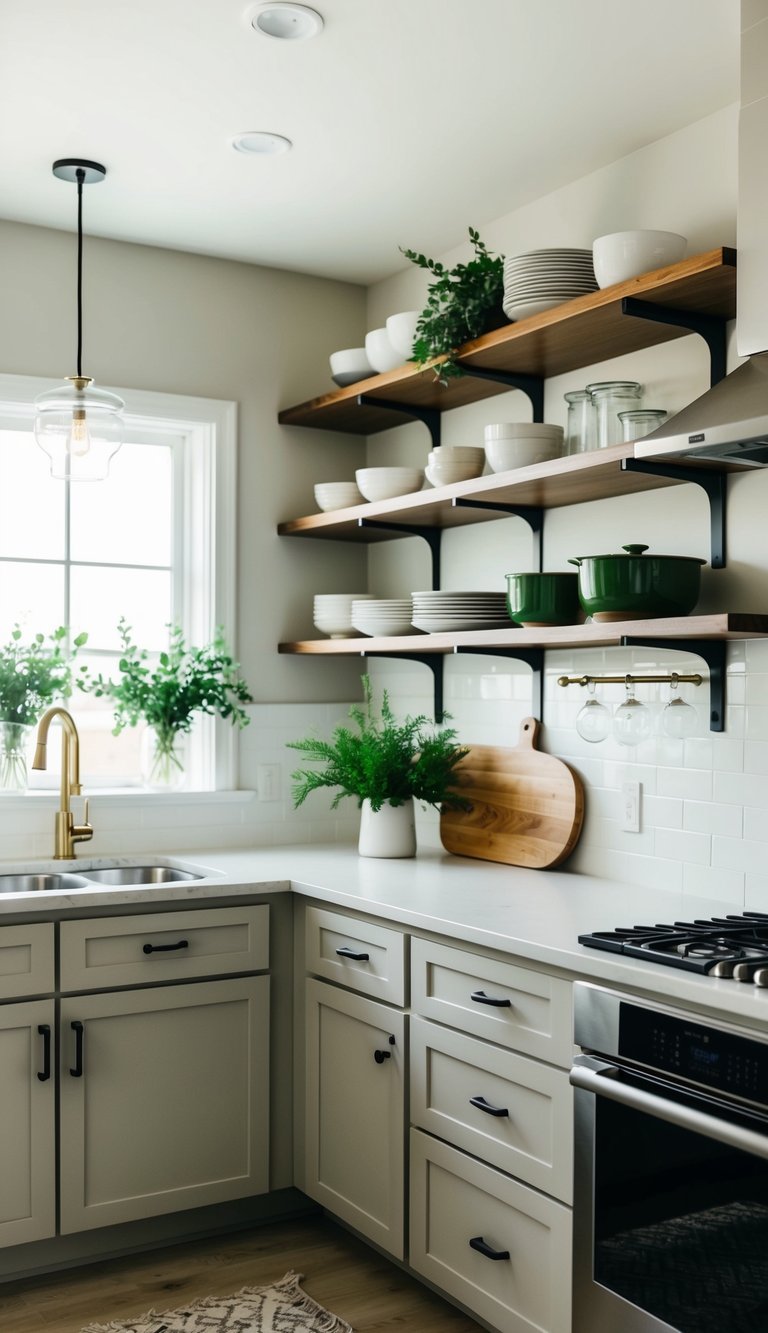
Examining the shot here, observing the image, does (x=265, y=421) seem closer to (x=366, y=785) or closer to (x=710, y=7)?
(x=366, y=785)

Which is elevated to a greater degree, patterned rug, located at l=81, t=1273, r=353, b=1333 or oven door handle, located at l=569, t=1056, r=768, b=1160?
oven door handle, located at l=569, t=1056, r=768, b=1160

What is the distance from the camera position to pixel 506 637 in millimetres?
2988

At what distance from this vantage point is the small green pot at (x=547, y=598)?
9.55 feet

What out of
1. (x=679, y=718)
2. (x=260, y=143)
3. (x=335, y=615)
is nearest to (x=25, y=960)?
(x=335, y=615)

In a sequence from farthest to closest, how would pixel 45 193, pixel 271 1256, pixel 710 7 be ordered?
pixel 45 193, pixel 271 1256, pixel 710 7

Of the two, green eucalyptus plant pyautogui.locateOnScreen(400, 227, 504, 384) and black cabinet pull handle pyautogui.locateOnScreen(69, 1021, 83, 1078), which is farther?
green eucalyptus plant pyautogui.locateOnScreen(400, 227, 504, 384)

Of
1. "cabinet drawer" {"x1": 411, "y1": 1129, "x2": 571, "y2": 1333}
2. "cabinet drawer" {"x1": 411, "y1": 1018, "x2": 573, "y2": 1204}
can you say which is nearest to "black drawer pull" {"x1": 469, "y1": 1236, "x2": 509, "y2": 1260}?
"cabinet drawer" {"x1": 411, "y1": 1129, "x2": 571, "y2": 1333}

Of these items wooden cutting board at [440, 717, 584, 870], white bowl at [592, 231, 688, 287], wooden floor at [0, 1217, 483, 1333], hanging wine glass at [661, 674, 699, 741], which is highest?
white bowl at [592, 231, 688, 287]

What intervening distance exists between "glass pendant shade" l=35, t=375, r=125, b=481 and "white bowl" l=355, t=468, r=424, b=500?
73cm

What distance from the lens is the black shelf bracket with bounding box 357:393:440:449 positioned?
3.55m

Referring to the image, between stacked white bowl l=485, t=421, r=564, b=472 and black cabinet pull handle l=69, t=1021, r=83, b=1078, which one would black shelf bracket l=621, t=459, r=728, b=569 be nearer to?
stacked white bowl l=485, t=421, r=564, b=472

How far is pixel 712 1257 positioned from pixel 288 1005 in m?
1.44

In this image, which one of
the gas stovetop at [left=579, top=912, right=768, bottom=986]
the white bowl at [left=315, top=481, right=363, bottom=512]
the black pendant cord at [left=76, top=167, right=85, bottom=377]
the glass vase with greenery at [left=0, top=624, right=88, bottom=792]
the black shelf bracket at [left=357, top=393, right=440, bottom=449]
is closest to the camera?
the gas stovetop at [left=579, top=912, right=768, bottom=986]

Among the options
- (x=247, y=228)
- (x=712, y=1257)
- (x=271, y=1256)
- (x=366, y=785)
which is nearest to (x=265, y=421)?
(x=247, y=228)
